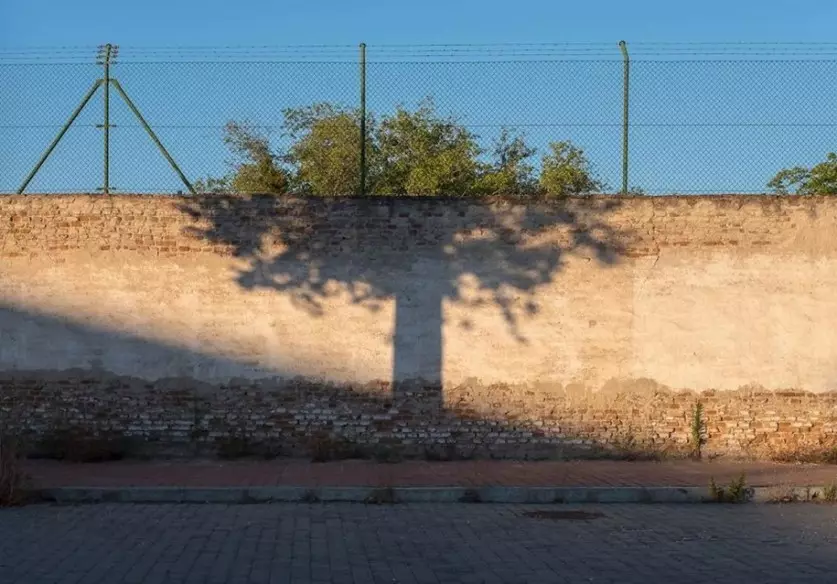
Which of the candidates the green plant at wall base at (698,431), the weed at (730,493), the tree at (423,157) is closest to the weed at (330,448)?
the green plant at wall base at (698,431)

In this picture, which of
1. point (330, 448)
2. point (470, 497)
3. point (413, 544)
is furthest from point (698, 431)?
point (413, 544)

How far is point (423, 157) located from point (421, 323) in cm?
1017

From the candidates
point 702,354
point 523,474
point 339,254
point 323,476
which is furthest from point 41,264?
point 702,354

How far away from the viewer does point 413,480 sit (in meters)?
12.6

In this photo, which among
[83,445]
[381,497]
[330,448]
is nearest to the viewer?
[381,497]

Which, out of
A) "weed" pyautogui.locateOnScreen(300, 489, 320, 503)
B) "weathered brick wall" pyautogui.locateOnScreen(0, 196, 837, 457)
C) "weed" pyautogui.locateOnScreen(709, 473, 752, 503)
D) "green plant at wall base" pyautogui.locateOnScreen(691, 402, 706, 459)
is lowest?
"weed" pyautogui.locateOnScreen(300, 489, 320, 503)

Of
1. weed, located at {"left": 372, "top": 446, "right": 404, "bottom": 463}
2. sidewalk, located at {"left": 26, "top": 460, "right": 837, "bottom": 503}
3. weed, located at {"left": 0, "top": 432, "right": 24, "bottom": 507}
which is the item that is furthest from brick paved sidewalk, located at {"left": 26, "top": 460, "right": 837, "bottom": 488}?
weed, located at {"left": 0, "top": 432, "right": 24, "bottom": 507}

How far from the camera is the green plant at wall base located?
47.5ft

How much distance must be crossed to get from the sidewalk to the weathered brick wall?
1.84 ft

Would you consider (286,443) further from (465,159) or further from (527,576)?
(465,159)

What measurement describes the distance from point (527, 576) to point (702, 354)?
748 centimetres

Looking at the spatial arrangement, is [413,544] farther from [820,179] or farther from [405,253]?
[820,179]

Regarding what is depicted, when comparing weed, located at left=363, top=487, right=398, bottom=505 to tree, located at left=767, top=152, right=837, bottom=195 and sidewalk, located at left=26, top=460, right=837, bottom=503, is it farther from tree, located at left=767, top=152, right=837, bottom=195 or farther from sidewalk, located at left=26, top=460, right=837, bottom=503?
tree, located at left=767, top=152, right=837, bottom=195

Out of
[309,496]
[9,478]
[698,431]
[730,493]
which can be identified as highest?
[698,431]
